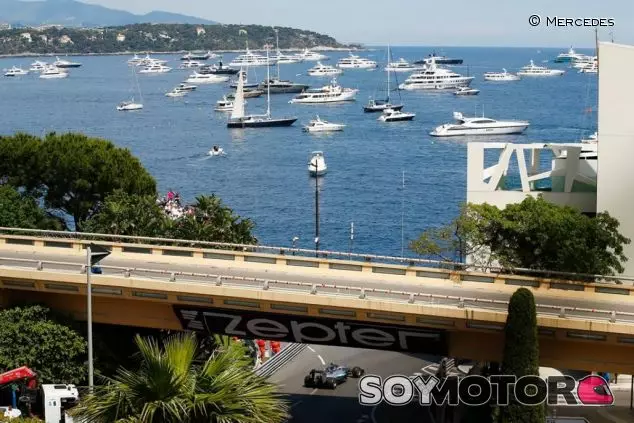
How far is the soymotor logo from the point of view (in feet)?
103

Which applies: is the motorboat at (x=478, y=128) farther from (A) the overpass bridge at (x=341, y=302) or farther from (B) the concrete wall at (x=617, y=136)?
(A) the overpass bridge at (x=341, y=302)

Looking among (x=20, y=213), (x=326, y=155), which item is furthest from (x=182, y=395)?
(x=326, y=155)

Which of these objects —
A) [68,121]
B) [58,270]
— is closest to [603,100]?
[58,270]

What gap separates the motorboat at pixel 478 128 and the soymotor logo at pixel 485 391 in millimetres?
A: 106171

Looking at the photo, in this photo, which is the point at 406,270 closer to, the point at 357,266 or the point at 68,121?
the point at 357,266

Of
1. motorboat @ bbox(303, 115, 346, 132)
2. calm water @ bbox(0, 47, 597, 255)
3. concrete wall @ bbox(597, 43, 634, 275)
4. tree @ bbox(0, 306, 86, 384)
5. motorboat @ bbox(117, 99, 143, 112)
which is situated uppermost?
concrete wall @ bbox(597, 43, 634, 275)

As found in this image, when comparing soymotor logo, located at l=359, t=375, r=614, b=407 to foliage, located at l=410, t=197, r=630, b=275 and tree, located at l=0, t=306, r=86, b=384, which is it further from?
tree, located at l=0, t=306, r=86, b=384

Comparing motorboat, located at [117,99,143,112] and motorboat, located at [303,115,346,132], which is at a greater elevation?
motorboat, located at [117,99,143,112]

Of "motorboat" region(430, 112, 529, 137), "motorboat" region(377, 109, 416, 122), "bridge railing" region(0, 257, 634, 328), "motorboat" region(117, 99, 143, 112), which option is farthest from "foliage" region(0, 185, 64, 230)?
"motorboat" region(117, 99, 143, 112)

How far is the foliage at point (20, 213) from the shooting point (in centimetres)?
5316

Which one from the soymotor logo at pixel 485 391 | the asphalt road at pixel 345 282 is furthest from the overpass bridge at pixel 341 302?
the soymotor logo at pixel 485 391

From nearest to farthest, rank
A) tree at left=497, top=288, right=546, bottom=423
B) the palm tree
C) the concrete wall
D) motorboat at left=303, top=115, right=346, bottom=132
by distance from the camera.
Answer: the palm tree < tree at left=497, top=288, right=546, bottom=423 < the concrete wall < motorboat at left=303, top=115, right=346, bottom=132

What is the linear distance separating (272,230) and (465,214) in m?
42.6

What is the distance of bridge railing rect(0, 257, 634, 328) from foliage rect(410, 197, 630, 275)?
12.0 metres
